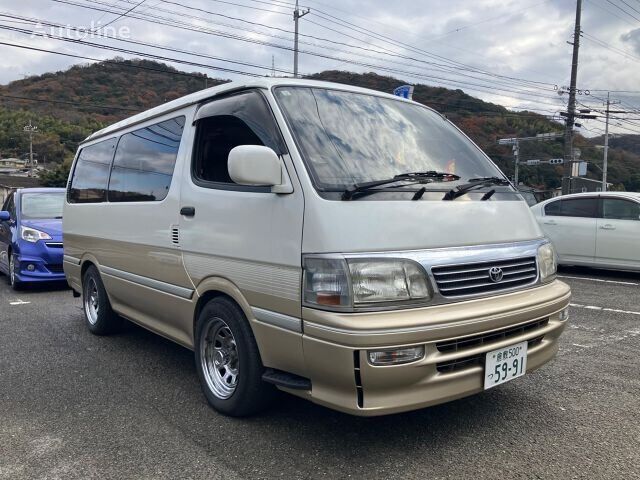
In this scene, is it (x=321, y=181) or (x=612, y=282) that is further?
(x=612, y=282)

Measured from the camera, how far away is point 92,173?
545 cm

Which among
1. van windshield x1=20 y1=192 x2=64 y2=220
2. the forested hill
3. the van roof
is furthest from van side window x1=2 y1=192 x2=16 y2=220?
the forested hill

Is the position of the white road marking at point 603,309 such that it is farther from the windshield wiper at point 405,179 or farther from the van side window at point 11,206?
the van side window at point 11,206

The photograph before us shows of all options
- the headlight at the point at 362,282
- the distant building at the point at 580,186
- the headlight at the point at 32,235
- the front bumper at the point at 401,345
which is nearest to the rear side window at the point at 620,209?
the front bumper at the point at 401,345

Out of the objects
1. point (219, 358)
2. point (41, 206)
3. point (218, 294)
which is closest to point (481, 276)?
point (218, 294)

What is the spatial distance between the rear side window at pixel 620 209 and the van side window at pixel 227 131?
7701 millimetres

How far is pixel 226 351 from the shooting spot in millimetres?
3303

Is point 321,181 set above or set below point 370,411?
above

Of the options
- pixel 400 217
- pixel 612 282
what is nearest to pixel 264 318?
pixel 400 217

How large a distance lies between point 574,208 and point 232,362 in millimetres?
8058

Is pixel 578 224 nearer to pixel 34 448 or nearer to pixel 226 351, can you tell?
pixel 226 351

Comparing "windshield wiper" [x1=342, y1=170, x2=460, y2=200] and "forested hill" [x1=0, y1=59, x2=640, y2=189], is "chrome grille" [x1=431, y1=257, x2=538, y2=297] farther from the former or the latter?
"forested hill" [x1=0, y1=59, x2=640, y2=189]

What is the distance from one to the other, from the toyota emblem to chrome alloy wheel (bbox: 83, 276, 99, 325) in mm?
4034

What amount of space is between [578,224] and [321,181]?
7.85 metres
